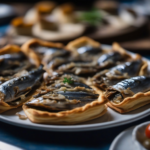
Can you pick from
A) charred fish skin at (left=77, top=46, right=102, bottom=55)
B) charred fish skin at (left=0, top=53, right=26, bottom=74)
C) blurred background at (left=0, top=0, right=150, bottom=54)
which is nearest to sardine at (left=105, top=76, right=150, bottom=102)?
charred fish skin at (left=77, top=46, right=102, bottom=55)


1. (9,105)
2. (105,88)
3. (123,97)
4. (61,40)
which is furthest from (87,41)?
(9,105)

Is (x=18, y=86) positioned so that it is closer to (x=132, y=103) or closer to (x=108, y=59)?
(x=132, y=103)

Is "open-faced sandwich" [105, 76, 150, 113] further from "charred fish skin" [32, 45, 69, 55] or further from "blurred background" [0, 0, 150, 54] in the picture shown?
"blurred background" [0, 0, 150, 54]

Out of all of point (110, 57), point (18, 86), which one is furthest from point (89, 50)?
point (18, 86)

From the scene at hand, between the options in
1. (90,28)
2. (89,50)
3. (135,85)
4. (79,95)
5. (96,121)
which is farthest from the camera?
(90,28)

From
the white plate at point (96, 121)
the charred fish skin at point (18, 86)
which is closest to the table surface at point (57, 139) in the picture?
the white plate at point (96, 121)
